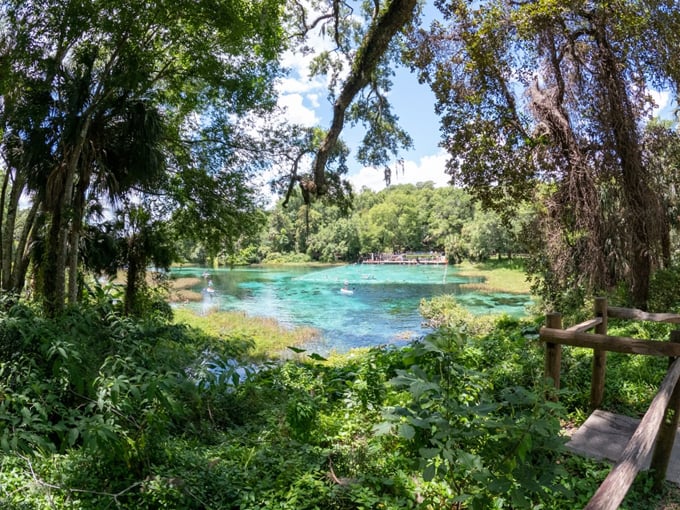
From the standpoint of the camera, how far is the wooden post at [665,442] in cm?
244

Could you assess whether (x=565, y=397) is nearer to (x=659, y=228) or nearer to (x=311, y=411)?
(x=311, y=411)

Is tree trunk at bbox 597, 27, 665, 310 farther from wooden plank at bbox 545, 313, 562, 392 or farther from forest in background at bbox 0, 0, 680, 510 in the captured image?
wooden plank at bbox 545, 313, 562, 392

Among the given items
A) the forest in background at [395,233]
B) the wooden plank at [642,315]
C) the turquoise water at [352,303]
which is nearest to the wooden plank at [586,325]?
the wooden plank at [642,315]

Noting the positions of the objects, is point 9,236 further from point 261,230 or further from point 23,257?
point 261,230

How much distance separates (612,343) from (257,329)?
12382 mm

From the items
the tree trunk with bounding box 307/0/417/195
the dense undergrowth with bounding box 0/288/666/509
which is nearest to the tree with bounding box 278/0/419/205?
the tree trunk with bounding box 307/0/417/195

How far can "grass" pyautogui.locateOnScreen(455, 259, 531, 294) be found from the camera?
24.6 m

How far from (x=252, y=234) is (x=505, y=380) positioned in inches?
251

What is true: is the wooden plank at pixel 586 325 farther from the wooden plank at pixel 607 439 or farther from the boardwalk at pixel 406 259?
the boardwalk at pixel 406 259

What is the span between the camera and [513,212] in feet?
24.6

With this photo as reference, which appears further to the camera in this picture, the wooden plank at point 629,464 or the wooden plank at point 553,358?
the wooden plank at point 553,358

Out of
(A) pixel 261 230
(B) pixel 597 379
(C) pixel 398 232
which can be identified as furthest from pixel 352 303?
(C) pixel 398 232

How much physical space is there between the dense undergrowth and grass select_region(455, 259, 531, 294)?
17144mm

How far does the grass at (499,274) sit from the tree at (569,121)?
1220 cm
